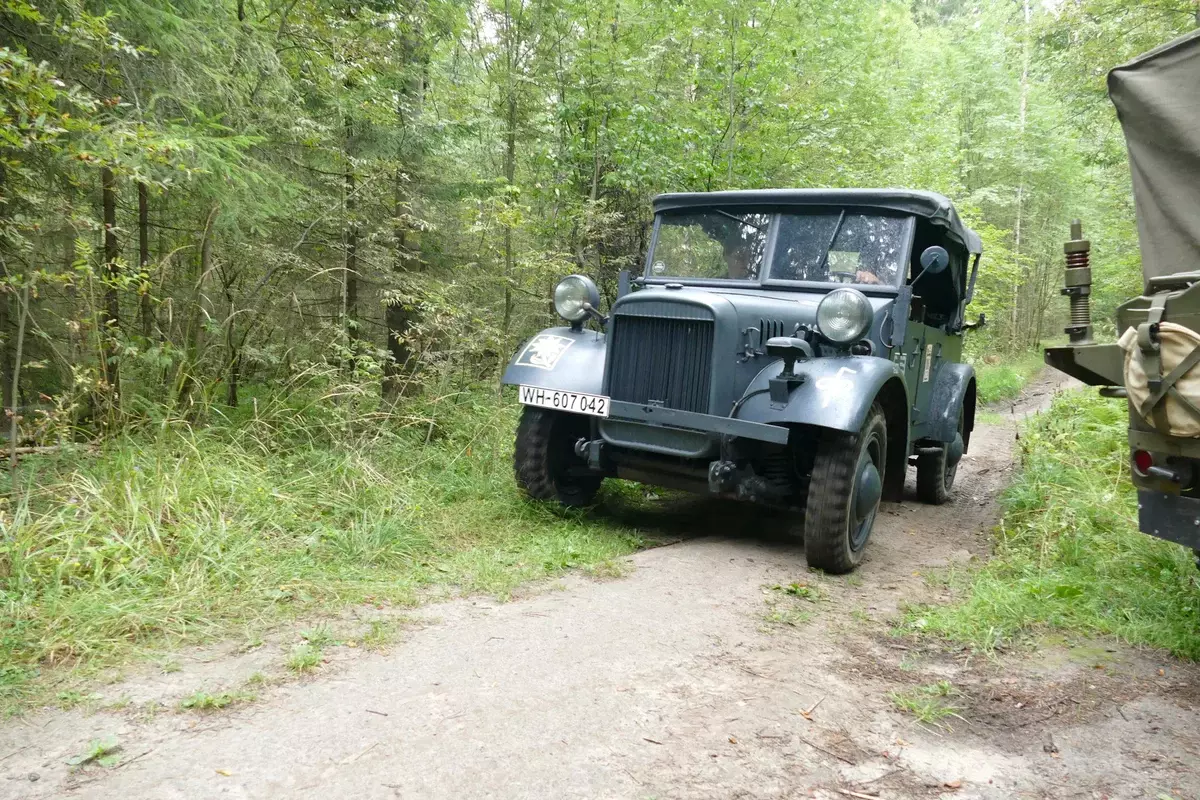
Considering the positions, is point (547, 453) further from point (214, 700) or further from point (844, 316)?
point (214, 700)

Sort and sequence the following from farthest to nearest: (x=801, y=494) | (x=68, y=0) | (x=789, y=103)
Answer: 1. (x=789, y=103)
2. (x=801, y=494)
3. (x=68, y=0)

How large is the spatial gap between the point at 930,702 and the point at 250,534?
3.37 metres

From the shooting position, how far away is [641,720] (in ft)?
9.13

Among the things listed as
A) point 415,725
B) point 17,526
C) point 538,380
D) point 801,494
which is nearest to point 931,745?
point 415,725

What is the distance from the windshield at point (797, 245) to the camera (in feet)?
18.2

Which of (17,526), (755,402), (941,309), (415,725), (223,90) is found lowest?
(415,725)

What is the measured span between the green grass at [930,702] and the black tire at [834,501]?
1388 mm

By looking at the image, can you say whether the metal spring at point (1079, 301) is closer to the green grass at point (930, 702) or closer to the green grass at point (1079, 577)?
the green grass at point (1079, 577)

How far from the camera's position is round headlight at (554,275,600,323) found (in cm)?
574

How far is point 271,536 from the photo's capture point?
4.36 m

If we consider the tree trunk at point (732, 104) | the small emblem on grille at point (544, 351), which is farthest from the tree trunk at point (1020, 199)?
the small emblem on grille at point (544, 351)

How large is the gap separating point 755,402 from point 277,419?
134 inches

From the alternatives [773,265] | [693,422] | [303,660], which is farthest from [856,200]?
[303,660]

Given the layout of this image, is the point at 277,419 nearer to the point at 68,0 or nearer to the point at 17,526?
the point at 17,526
